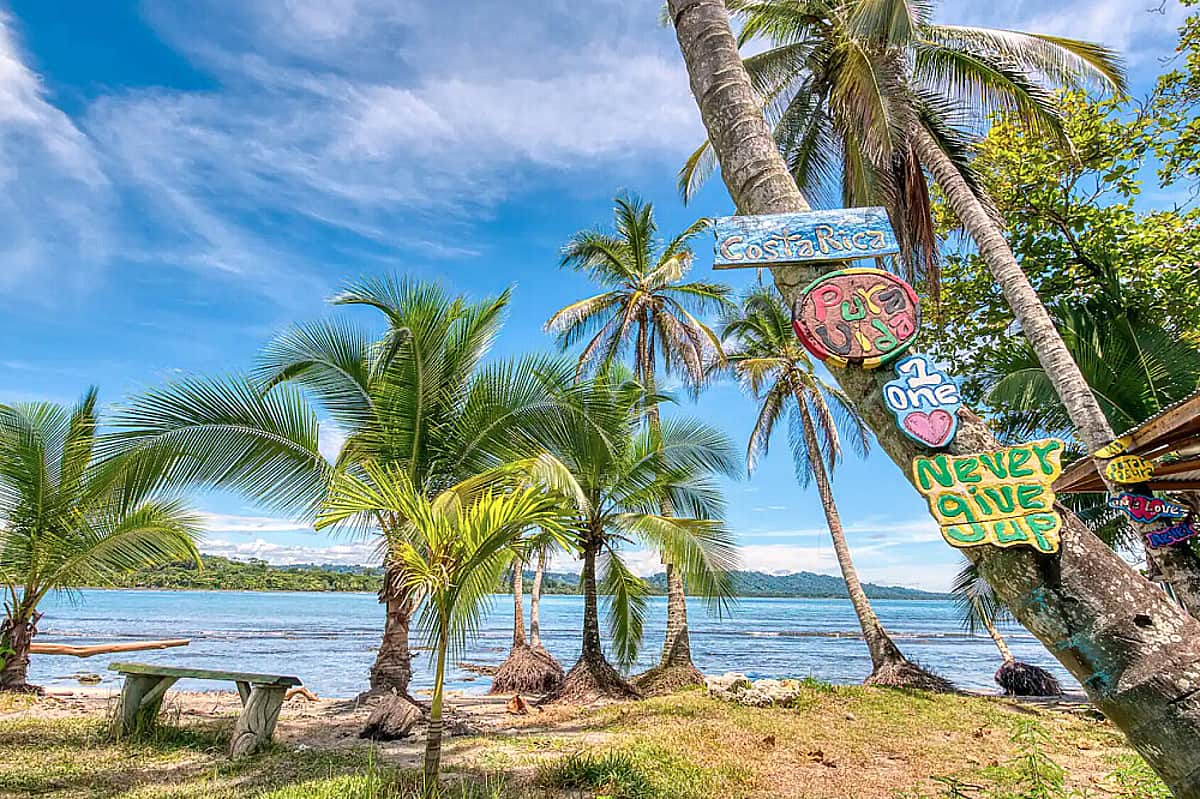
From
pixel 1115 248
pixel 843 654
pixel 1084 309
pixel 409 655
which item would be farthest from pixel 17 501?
pixel 843 654

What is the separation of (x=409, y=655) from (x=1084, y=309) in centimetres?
1081

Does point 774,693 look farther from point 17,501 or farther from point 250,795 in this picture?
point 17,501

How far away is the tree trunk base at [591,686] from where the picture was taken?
11.9 m

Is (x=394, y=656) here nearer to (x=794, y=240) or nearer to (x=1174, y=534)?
(x=794, y=240)

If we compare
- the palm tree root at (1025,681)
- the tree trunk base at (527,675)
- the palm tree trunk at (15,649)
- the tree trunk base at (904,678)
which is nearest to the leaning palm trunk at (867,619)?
the tree trunk base at (904,678)

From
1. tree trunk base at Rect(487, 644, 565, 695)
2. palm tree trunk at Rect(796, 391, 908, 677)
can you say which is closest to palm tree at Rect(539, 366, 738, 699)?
tree trunk base at Rect(487, 644, 565, 695)

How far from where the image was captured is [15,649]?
32.6ft

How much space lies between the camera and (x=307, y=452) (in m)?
8.51

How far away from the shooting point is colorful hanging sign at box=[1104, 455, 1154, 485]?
5020 millimetres

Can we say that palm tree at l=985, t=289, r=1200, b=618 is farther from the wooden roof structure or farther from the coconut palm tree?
the coconut palm tree

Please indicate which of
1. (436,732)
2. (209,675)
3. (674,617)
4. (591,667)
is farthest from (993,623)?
(209,675)

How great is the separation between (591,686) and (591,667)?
1.10 ft

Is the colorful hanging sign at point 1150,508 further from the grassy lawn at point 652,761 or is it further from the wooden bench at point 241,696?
the wooden bench at point 241,696

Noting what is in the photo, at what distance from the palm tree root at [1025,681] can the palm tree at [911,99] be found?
36.1 feet
